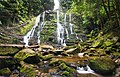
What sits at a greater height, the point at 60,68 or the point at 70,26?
the point at 70,26

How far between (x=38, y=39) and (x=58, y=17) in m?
9.01

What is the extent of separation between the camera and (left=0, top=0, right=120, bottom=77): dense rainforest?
848cm

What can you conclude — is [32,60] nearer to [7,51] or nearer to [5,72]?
[7,51]

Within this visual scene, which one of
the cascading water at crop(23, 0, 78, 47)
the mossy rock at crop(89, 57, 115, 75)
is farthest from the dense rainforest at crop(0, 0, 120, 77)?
the cascading water at crop(23, 0, 78, 47)

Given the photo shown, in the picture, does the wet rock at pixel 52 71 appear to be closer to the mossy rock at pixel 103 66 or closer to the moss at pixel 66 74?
the moss at pixel 66 74

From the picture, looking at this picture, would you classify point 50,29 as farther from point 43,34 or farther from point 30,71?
point 30,71

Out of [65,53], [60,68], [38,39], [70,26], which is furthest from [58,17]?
[60,68]

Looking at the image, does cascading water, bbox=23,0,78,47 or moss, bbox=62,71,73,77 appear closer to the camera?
moss, bbox=62,71,73,77

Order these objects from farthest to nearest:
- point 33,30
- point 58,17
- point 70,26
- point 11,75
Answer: point 58,17 → point 70,26 → point 33,30 → point 11,75

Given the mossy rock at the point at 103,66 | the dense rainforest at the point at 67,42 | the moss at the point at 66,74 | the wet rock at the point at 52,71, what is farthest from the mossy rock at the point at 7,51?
the mossy rock at the point at 103,66

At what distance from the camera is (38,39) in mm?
21484

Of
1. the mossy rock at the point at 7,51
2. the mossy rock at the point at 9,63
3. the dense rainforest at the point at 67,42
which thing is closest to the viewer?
the mossy rock at the point at 9,63

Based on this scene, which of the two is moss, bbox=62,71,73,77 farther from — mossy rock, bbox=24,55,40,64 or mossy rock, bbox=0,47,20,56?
mossy rock, bbox=0,47,20,56

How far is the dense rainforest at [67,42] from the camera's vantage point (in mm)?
8484
